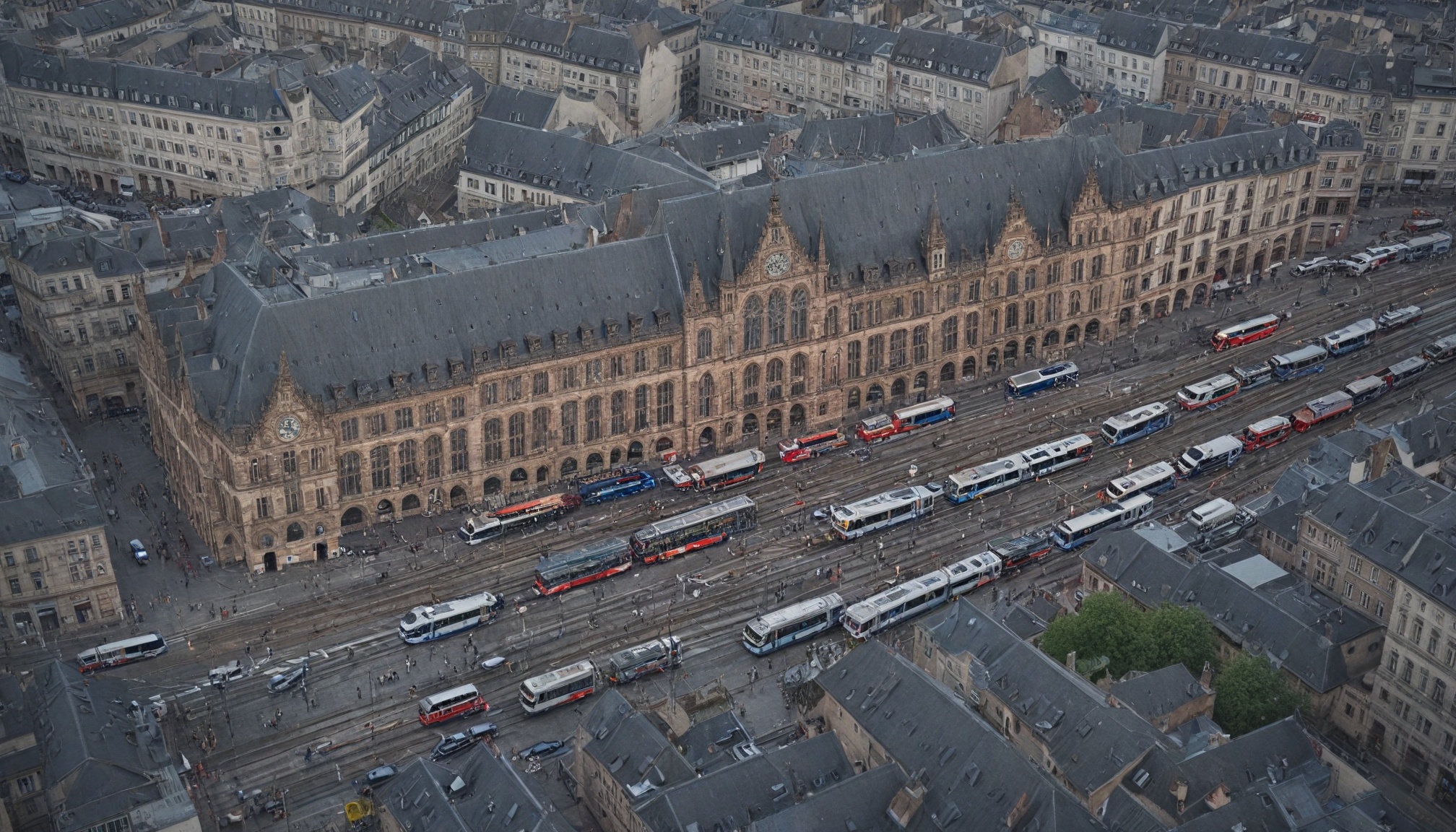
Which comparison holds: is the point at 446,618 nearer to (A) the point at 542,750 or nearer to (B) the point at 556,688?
(B) the point at 556,688

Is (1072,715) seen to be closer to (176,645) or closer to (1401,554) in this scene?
(1401,554)

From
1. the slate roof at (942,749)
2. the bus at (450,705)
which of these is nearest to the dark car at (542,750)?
the bus at (450,705)

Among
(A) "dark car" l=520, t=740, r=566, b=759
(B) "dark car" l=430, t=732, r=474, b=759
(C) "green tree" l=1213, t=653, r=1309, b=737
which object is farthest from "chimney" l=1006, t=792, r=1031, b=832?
(B) "dark car" l=430, t=732, r=474, b=759

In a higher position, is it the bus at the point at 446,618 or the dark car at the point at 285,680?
the bus at the point at 446,618

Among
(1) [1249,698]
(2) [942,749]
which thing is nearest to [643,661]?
(2) [942,749]

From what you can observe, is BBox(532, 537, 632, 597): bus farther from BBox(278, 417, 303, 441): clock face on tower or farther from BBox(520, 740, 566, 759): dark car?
BBox(278, 417, 303, 441): clock face on tower

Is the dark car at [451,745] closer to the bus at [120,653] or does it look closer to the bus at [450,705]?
the bus at [450,705]
